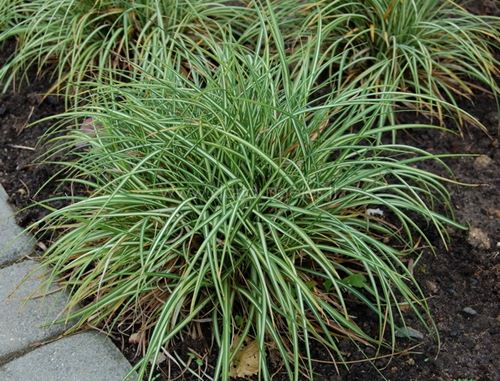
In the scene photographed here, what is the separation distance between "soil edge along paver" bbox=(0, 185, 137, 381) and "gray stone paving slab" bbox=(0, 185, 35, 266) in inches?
1.7

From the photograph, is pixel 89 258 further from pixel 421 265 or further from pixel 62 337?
pixel 421 265

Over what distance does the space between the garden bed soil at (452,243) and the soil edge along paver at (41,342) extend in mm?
109

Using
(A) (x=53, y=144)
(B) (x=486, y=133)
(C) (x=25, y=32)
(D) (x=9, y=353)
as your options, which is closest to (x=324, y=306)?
(D) (x=9, y=353)

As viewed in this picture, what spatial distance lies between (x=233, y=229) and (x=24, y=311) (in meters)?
0.86

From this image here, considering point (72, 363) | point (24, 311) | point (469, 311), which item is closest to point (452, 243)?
point (469, 311)

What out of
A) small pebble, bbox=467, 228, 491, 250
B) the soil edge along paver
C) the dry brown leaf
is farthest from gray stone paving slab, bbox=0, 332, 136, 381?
small pebble, bbox=467, 228, 491, 250

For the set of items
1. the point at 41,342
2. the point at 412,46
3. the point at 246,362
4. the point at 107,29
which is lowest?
the point at 246,362

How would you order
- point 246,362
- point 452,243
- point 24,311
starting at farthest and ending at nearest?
1. point 452,243
2. point 24,311
3. point 246,362

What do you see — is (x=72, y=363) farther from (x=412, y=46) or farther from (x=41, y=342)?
(x=412, y=46)

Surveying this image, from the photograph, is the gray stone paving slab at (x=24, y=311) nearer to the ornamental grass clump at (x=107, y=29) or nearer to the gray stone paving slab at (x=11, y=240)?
the gray stone paving slab at (x=11, y=240)

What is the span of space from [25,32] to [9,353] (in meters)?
1.93

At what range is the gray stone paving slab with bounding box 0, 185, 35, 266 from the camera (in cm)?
Result: 316

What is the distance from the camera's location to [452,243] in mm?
3234

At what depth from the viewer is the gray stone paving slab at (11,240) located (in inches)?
124
